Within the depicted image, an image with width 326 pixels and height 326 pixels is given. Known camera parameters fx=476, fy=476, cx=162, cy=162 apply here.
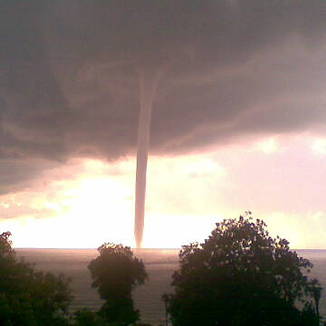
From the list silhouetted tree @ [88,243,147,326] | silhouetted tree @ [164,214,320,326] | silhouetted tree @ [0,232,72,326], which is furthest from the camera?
silhouetted tree @ [88,243,147,326]

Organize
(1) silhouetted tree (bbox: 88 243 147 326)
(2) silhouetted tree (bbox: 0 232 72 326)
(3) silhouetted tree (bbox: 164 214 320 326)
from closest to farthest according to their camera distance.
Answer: (2) silhouetted tree (bbox: 0 232 72 326), (3) silhouetted tree (bbox: 164 214 320 326), (1) silhouetted tree (bbox: 88 243 147 326)

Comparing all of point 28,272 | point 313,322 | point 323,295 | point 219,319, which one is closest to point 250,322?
point 219,319

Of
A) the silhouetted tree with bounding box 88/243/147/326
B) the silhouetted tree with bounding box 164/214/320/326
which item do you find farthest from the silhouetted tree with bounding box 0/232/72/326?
the silhouetted tree with bounding box 88/243/147/326

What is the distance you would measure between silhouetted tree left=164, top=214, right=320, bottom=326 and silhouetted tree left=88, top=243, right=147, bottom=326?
1714cm

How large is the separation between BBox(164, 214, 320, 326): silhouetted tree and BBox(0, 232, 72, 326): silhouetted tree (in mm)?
12322

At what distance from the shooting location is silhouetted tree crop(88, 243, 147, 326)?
57747 mm

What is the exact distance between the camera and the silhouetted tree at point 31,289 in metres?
27.2

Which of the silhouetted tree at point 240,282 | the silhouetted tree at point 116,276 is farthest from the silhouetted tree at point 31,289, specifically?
the silhouetted tree at point 116,276

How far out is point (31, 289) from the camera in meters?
29.5

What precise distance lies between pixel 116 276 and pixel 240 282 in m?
23.4

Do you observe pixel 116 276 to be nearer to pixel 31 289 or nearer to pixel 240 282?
pixel 240 282

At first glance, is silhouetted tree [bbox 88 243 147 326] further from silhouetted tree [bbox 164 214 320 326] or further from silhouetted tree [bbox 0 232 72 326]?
silhouetted tree [bbox 0 232 72 326]

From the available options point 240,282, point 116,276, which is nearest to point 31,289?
point 240,282

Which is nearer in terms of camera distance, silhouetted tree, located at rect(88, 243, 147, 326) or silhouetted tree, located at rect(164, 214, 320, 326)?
silhouetted tree, located at rect(164, 214, 320, 326)
